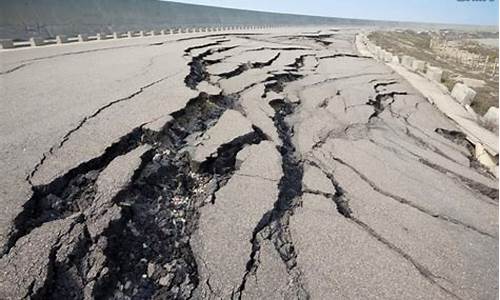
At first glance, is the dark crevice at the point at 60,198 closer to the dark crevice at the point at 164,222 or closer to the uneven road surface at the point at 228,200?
the uneven road surface at the point at 228,200

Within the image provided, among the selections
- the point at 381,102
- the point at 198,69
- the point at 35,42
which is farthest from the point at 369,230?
the point at 35,42

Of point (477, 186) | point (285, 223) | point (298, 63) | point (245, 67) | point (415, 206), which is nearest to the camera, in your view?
point (285, 223)

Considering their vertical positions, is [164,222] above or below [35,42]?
below

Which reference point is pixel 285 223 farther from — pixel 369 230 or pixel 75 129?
pixel 75 129

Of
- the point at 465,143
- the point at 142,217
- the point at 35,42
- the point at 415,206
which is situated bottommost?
the point at 465,143

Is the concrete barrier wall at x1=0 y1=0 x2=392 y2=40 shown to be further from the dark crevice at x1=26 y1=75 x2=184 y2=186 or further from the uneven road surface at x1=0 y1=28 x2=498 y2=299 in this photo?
the uneven road surface at x1=0 y1=28 x2=498 y2=299

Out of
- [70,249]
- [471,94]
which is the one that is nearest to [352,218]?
[70,249]

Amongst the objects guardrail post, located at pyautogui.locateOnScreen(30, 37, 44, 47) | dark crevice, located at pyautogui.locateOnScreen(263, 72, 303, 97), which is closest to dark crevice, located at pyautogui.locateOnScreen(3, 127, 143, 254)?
dark crevice, located at pyautogui.locateOnScreen(263, 72, 303, 97)

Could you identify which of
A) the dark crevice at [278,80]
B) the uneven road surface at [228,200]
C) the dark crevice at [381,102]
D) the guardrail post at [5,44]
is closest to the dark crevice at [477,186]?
the uneven road surface at [228,200]

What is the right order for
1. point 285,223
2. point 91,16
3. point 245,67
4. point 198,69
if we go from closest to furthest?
point 285,223, point 198,69, point 245,67, point 91,16
